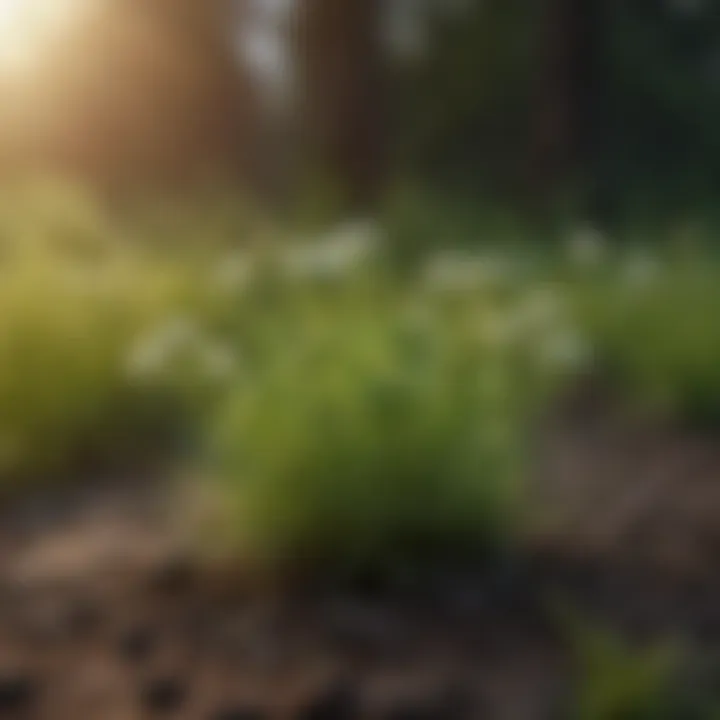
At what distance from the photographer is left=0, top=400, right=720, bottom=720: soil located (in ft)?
5.64

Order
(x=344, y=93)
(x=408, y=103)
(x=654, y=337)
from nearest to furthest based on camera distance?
1. (x=654, y=337)
2. (x=344, y=93)
3. (x=408, y=103)

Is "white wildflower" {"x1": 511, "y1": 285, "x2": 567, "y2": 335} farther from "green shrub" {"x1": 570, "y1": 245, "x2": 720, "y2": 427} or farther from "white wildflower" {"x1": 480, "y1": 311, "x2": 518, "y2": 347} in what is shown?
"green shrub" {"x1": 570, "y1": 245, "x2": 720, "y2": 427}

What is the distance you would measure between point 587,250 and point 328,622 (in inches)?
45.8

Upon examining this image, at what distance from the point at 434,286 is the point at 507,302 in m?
0.13

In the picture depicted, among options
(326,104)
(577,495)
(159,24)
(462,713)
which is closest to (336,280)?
(577,495)

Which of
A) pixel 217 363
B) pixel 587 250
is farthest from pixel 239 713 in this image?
pixel 587 250

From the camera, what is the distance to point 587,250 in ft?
9.21

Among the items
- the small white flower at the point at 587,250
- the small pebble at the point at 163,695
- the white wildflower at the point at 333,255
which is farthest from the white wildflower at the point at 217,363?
the small white flower at the point at 587,250

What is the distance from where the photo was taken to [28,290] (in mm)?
2557

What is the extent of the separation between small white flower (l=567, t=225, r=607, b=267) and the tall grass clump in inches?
25.9

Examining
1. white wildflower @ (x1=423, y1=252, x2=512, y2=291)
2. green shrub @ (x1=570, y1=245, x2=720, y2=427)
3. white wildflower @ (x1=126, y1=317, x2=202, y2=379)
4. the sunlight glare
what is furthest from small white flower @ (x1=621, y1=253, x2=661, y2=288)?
the sunlight glare

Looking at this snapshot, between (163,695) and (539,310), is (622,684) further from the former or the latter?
(539,310)

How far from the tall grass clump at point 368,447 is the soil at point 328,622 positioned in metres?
0.06

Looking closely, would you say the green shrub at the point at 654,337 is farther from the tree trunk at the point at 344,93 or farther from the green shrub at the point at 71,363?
the green shrub at the point at 71,363
